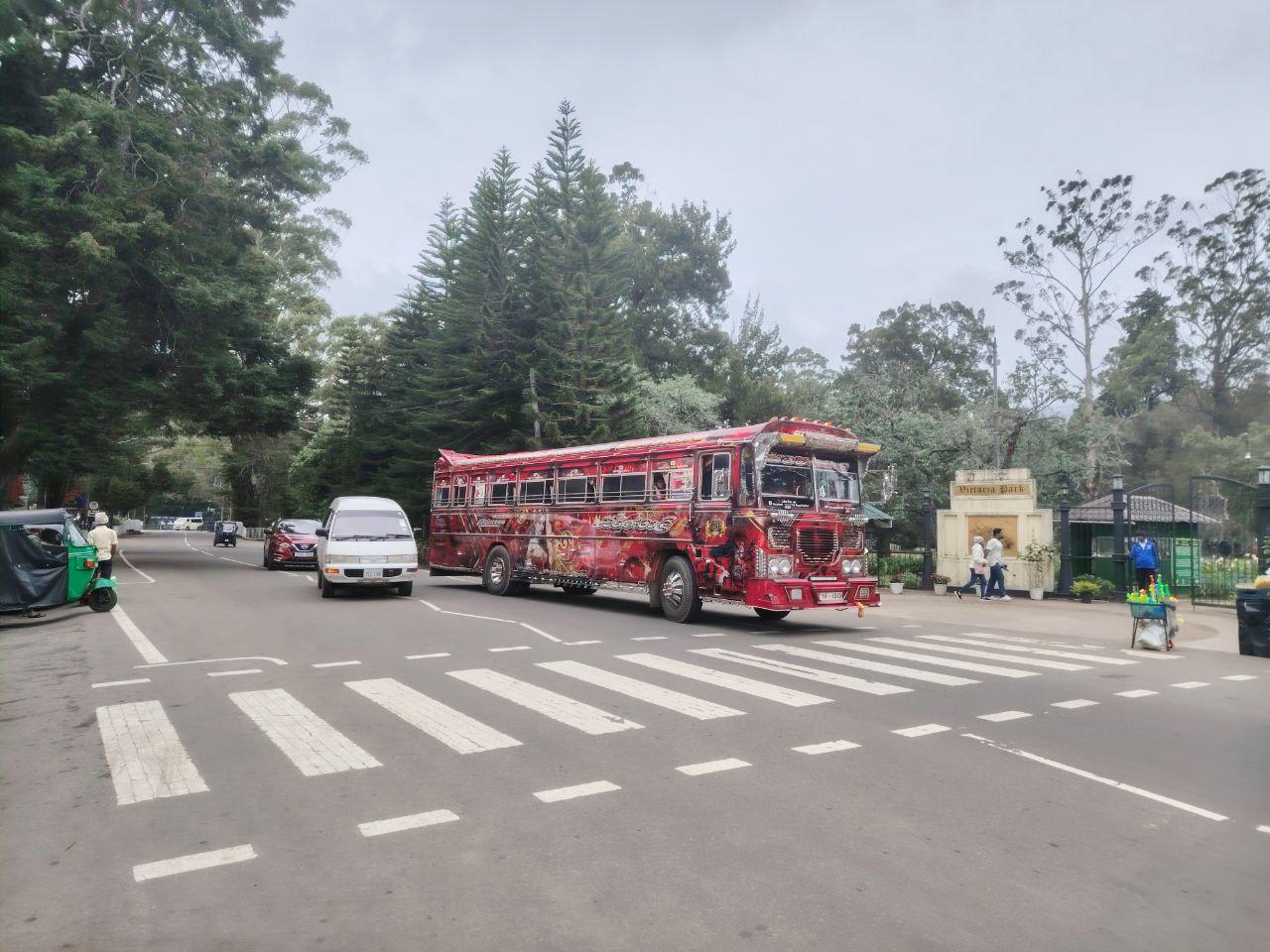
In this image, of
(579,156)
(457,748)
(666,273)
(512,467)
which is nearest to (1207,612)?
(512,467)

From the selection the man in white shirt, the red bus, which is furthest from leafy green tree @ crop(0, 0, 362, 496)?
the red bus

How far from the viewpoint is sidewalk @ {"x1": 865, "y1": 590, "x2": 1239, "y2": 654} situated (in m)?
14.4

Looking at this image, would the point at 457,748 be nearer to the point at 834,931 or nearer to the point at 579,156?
the point at 834,931

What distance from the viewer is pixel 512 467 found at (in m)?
19.6

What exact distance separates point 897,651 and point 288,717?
8.06m

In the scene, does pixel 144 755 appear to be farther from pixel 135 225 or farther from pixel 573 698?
pixel 135 225

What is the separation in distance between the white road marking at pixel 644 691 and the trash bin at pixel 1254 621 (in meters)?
9.26

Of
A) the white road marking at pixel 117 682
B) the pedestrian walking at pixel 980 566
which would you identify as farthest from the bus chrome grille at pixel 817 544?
the pedestrian walking at pixel 980 566

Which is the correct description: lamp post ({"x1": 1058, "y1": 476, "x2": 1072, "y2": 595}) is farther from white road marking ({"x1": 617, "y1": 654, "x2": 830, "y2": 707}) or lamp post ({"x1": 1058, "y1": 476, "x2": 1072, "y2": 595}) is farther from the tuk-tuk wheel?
the tuk-tuk wheel

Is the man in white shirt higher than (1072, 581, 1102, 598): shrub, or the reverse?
the man in white shirt

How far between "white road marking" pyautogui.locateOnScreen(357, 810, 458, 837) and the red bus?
8757 millimetres

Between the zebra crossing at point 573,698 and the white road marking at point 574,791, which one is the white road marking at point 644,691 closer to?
the zebra crossing at point 573,698

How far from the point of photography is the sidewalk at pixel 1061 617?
14400 millimetres

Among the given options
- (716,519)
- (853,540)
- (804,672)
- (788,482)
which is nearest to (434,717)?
(804,672)
